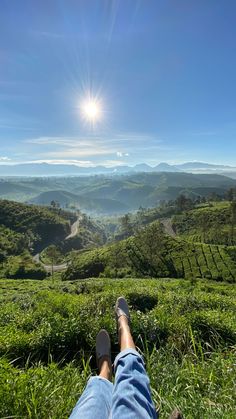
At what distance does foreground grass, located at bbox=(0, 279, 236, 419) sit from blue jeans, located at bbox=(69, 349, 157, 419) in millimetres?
256

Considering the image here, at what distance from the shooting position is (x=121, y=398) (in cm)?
212

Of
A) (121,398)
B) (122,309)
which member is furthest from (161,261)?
(121,398)

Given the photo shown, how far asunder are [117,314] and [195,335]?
1.26m

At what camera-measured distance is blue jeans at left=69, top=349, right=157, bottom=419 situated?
6.64 feet

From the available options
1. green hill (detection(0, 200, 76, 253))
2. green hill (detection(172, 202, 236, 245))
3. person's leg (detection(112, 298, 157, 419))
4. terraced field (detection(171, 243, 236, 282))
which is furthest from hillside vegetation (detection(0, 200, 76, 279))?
person's leg (detection(112, 298, 157, 419))

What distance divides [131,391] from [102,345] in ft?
5.03

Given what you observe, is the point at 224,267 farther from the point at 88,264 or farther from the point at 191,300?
the point at 191,300

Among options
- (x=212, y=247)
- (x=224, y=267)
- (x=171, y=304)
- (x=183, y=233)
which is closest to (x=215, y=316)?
(x=171, y=304)

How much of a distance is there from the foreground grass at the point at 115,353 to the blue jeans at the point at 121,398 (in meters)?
0.26

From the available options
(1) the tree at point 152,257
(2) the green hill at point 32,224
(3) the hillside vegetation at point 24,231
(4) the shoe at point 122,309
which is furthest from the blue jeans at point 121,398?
(2) the green hill at point 32,224

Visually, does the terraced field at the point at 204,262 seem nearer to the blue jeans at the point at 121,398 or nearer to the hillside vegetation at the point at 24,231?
the hillside vegetation at the point at 24,231

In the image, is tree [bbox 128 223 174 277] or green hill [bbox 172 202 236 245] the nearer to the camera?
tree [bbox 128 223 174 277]

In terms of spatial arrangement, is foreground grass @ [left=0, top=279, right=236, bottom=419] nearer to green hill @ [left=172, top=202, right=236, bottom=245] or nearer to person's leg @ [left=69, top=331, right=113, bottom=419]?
person's leg @ [left=69, top=331, right=113, bottom=419]

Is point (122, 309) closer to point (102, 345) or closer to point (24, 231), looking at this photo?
point (102, 345)
